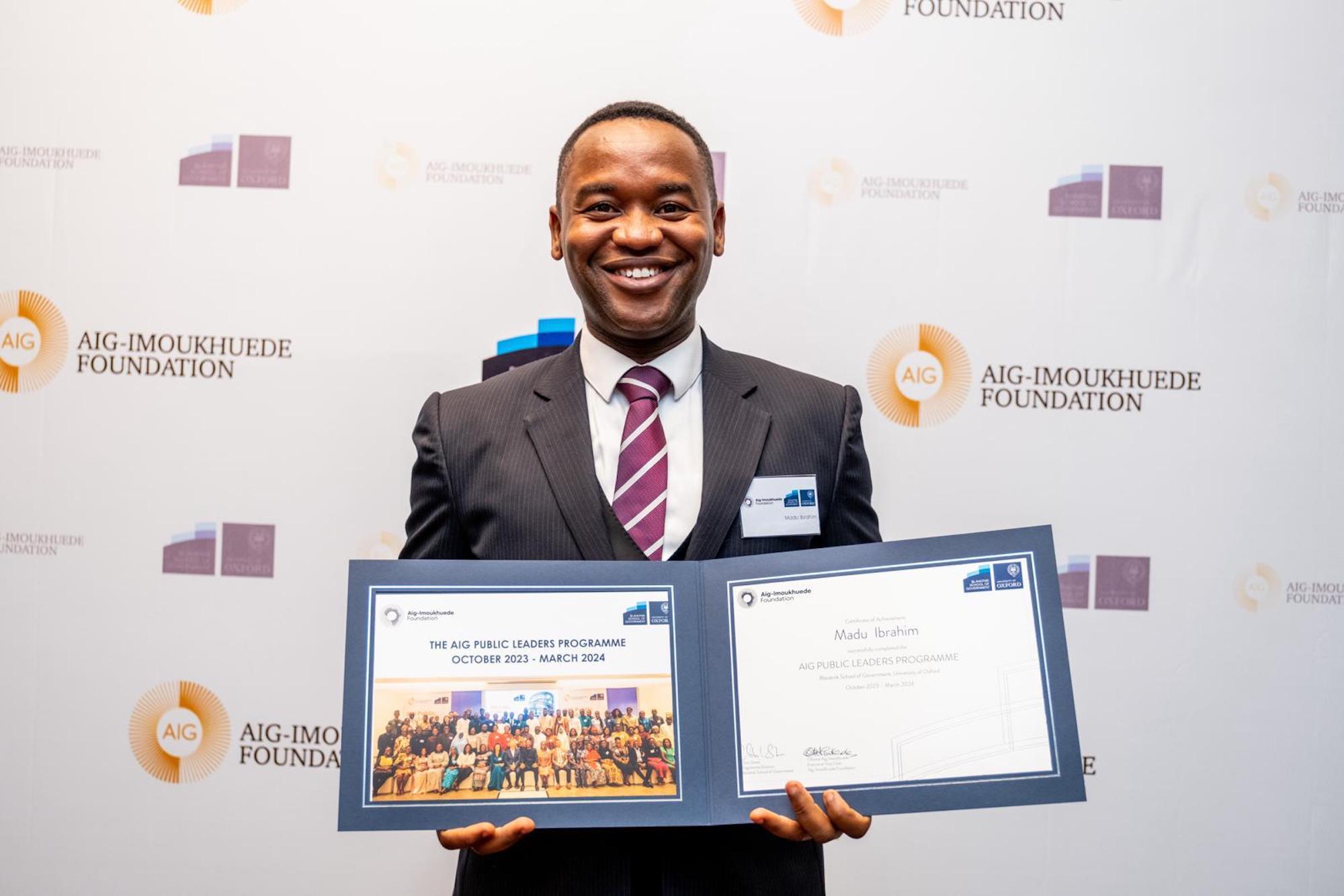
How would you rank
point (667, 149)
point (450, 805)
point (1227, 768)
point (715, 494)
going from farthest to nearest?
point (1227, 768)
point (667, 149)
point (715, 494)
point (450, 805)

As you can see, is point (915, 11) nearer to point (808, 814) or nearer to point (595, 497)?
point (595, 497)

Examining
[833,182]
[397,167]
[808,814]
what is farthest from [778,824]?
[397,167]

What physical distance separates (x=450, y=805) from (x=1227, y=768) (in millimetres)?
2418

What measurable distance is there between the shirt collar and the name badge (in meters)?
0.24

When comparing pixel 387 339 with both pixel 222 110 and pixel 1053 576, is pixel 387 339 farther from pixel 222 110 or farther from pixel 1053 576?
pixel 1053 576

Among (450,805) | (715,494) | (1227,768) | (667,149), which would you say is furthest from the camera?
(1227,768)

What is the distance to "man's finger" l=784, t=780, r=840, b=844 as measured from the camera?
159cm

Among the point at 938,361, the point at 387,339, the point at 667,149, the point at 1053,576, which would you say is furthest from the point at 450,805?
the point at 938,361

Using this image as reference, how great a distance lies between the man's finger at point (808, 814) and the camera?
1593 mm

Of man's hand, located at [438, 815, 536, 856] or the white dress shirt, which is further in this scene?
the white dress shirt

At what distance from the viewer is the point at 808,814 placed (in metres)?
1.60

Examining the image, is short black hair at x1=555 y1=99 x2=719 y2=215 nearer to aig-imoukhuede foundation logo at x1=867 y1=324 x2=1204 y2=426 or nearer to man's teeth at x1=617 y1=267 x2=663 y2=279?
man's teeth at x1=617 y1=267 x2=663 y2=279

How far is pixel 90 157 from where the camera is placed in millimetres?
3078
